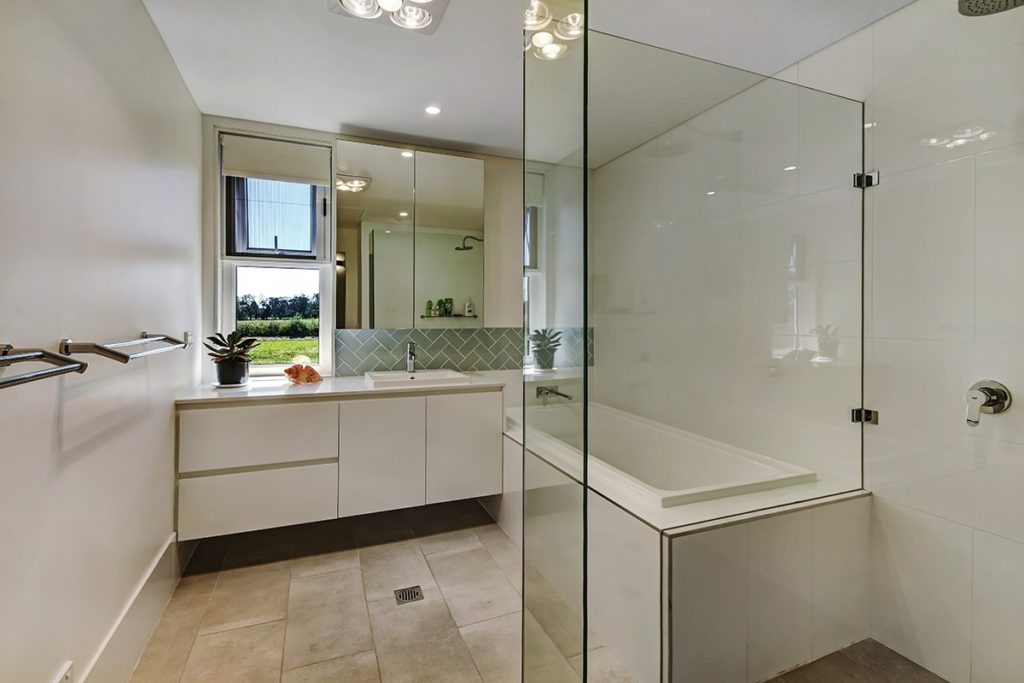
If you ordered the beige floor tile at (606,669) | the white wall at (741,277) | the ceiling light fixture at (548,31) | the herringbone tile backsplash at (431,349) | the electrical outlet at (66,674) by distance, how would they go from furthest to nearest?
1. the herringbone tile backsplash at (431,349)
2. the white wall at (741,277)
3. the beige floor tile at (606,669)
4. the electrical outlet at (66,674)
5. the ceiling light fixture at (548,31)

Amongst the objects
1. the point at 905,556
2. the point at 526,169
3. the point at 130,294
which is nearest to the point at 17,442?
the point at 130,294

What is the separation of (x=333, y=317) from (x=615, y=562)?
7.40ft

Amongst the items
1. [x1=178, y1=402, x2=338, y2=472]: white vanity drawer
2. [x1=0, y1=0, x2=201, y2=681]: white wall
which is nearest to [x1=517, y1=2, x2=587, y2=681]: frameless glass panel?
[x1=0, y1=0, x2=201, y2=681]: white wall

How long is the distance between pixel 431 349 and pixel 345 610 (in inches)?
65.9

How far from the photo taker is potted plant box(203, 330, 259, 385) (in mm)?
2580

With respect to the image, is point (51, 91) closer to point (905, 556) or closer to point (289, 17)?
point (289, 17)

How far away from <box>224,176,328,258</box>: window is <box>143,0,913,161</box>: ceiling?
1.35 ft

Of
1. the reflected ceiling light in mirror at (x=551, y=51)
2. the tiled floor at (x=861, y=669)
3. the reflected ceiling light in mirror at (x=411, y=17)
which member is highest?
the reflected ceiling light in mirror at (x=411, y=17)

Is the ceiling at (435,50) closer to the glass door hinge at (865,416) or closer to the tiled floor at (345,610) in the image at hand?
the glass door hinge at (865,416)

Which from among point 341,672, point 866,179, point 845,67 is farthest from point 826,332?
point 341,672

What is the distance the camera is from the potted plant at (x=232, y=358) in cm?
258

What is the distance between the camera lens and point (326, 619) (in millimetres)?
1987

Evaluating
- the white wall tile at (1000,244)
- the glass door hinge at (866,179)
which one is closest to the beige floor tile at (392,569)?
the white wall tile at (1000,244)

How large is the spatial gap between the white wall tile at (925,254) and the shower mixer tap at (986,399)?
6.7 inches
